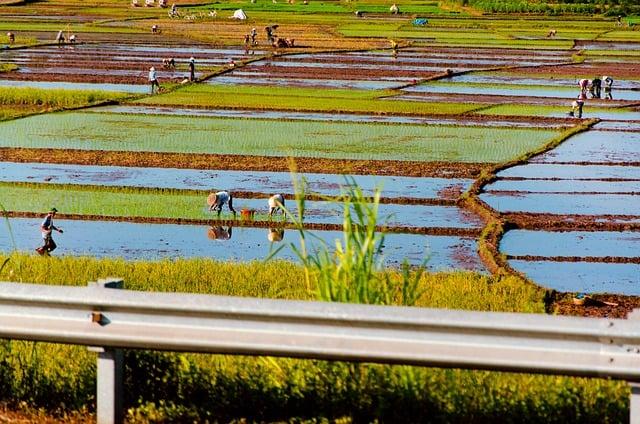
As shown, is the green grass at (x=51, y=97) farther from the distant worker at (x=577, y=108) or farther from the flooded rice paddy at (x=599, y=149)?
the flooded rice paddy at (x=599, y=149)

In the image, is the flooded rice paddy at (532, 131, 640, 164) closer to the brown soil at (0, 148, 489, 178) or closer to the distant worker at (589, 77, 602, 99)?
the brown soil at (0, 148, 489, 178)

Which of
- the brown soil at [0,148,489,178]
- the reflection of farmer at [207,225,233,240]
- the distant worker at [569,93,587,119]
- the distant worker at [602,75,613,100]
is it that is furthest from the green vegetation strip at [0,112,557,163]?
the distant worker at [602,75,613,100]

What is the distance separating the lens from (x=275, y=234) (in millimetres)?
12312

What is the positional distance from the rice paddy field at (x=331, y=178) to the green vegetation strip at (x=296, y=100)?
93 millimetres

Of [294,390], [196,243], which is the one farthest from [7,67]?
[294,390]

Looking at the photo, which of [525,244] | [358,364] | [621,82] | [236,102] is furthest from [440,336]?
[621,82]

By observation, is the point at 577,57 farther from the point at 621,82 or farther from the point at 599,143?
the point at 599,143

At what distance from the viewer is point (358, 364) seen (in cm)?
407

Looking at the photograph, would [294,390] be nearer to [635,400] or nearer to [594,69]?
[635,400]

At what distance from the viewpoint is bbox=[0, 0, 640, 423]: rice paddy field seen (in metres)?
6.54

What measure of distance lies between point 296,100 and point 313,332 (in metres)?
Answer: 20.9

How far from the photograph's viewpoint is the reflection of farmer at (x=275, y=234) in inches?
476

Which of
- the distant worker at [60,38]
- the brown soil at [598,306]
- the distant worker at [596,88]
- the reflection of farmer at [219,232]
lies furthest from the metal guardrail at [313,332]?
the distant worker at [60,38]

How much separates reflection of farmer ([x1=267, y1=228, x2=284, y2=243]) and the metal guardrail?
817 centimetres
